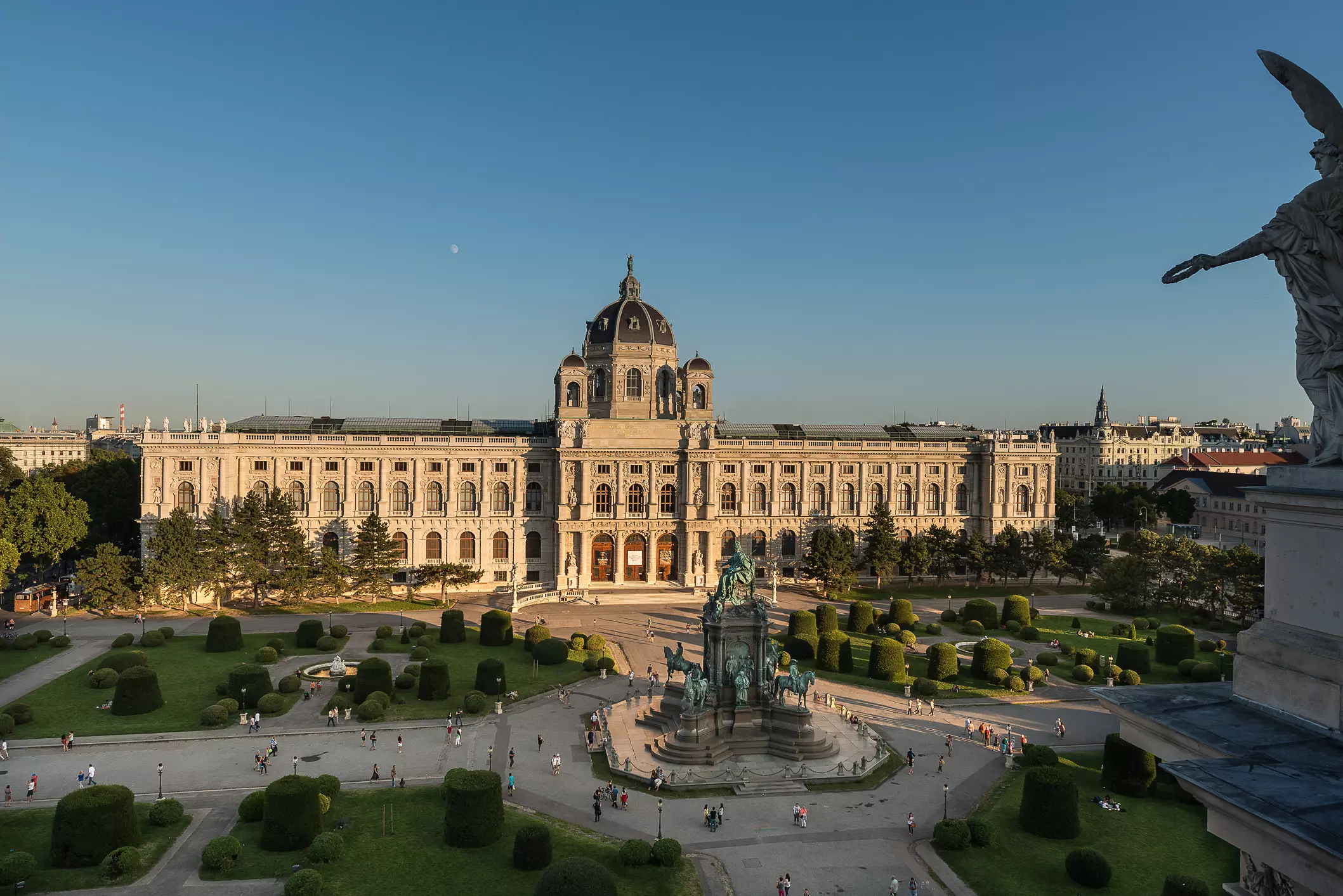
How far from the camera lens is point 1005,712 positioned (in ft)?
162

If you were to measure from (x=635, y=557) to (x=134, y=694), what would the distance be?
48.1 metres

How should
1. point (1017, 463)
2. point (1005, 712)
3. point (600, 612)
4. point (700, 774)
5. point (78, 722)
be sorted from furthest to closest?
point (1017, 463) < point (600, 612) < point (1005, 712) < point (78, 722) < point (700, 774)

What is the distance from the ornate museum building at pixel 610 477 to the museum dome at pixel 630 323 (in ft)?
0.66

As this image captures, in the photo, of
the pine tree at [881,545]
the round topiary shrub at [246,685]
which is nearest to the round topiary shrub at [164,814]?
the round topiary shrub at [246,685]

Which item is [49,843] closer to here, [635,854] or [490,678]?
[635,854]

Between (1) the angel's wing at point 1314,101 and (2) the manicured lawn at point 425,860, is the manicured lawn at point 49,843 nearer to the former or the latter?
(2) the manicured lawn at point 425,860

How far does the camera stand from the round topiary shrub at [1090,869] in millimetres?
29422

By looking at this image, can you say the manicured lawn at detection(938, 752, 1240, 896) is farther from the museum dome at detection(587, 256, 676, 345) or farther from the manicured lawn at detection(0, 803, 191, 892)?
the museum dome at detection(587, 256, 676, 345)

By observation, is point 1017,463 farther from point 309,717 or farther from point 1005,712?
point 309,717

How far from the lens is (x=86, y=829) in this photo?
30125 millimetres

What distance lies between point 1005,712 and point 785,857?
23019 millimetres

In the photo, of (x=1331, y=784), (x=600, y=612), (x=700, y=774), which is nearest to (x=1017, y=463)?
(x=600, y=612)

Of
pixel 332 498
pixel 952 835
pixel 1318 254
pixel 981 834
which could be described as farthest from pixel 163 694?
pixel 1318 254

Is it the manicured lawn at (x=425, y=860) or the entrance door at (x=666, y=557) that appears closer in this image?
the manicured lawn at (x=425, y=860)
